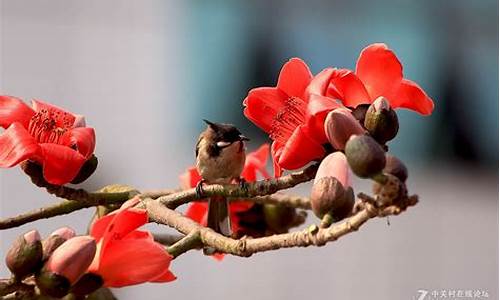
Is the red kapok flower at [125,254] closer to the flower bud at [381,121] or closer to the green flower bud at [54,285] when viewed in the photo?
the green flower bud at [54,285]

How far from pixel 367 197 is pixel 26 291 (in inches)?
10.2

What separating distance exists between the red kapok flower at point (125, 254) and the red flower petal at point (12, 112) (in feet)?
0.64

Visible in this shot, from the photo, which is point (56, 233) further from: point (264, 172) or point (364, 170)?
point (264, 172)

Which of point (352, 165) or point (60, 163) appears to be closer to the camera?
point (352, 165)

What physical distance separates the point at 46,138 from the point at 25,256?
0.19 meters

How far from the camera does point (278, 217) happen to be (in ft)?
3.59

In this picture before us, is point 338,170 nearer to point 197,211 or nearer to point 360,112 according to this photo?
point 360,112

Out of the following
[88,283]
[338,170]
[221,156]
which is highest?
[338,170]

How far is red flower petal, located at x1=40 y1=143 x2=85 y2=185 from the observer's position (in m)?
0.85

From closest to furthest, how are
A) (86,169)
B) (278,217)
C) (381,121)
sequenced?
(381,121)
(86,169)
(278,217)

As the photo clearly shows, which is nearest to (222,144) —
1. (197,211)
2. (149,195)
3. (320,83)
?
(197,211)

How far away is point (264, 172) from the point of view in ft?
4.10

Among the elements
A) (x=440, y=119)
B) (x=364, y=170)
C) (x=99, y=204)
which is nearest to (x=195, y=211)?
(x=99, y=204)

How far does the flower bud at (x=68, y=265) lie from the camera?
2.30 feet
